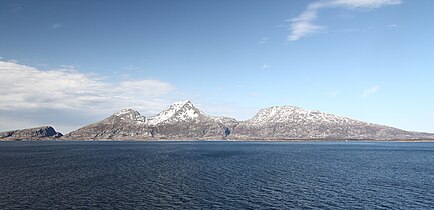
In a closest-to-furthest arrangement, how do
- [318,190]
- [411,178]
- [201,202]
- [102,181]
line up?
[201,202], [318,190], [102,181], [411,178]

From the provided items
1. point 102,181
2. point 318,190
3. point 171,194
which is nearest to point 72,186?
point 102,181

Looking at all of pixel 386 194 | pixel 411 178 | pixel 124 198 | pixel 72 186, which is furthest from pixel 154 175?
pixel 411 178

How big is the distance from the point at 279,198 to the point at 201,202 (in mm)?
18177

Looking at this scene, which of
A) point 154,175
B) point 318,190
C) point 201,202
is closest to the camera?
point 201,202

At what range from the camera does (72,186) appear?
91.9 metres

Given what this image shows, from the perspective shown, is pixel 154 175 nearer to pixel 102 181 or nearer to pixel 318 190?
pixel 102 181

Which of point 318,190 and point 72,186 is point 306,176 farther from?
point 72,186

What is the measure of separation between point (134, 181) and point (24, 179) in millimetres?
33610

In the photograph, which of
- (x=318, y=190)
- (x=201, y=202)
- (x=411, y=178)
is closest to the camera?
(x=201, y=202)

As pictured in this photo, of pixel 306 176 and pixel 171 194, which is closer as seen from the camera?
pixel 171 194

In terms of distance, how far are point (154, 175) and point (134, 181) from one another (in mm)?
14268

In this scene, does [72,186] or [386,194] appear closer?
[386,194]

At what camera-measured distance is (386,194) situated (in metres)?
82.2

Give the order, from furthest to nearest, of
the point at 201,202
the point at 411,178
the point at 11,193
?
the point at 411,178 < the point at 11,193 < the point at 201,202
